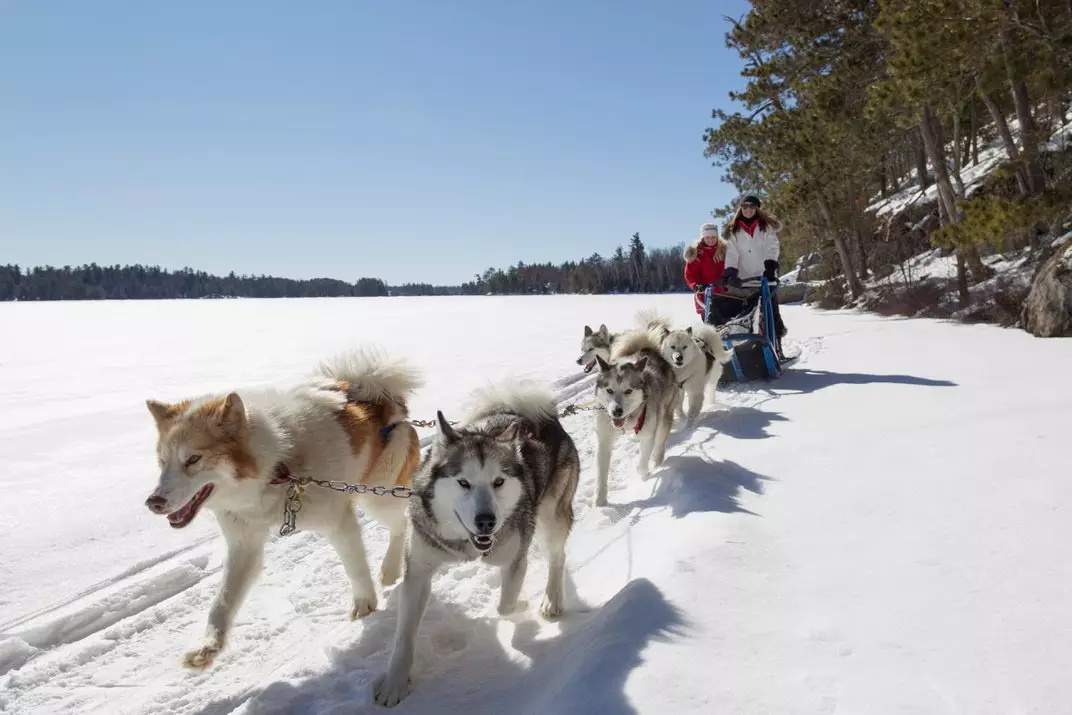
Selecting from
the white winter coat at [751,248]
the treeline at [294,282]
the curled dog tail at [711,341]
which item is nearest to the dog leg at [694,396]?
the curled dog tail at [711,341]

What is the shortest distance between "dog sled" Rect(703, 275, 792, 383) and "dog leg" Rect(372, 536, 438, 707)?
229 inches

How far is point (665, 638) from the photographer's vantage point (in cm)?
233

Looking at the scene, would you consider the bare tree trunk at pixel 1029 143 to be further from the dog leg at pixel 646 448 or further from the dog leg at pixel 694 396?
the dog leg at pixel 646 448

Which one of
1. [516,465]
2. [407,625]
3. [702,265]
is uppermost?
[702,265]

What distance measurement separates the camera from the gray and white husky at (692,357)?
6129mm

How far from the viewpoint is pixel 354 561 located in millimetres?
3078

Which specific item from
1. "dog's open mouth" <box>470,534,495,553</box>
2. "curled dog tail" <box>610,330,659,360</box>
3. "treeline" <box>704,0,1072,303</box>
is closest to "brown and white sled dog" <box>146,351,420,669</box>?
"dog's open mouth" <box>470,534,495,553</box>

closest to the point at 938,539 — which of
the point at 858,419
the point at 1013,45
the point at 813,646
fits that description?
the point at 813,646

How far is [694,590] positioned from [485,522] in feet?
3.58

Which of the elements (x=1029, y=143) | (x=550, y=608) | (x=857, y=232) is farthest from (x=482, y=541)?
(x=857, y=232)

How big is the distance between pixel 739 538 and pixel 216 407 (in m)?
2.79

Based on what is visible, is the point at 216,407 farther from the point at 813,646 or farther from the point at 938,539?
the point at 938,539

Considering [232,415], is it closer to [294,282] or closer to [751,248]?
[751,248]

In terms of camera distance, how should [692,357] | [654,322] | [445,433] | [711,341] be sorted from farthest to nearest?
1. [654,322]
2. [711,341]
3. [692,357]
4. [445,433]
